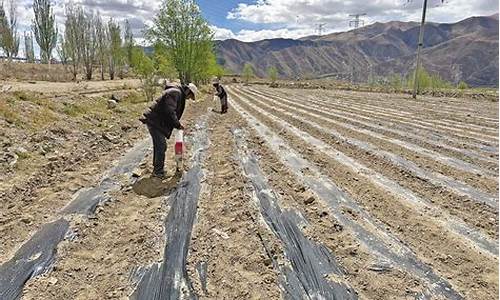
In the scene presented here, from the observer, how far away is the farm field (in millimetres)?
3498

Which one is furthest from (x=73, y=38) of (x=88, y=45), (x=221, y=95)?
(x=221, y=95)

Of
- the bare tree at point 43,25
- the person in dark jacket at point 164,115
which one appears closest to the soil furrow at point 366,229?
the person in dark jacket at point 164,115

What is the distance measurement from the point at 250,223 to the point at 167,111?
2.70m

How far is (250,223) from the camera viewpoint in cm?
470

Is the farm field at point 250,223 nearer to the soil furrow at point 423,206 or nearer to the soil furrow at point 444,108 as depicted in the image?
the soil furrow at point 423,206

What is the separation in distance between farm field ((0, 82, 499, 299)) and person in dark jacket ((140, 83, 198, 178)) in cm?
59

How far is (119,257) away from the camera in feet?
13.0

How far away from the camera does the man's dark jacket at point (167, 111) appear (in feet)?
20.9

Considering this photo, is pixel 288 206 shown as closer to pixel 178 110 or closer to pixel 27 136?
pixel 178 110

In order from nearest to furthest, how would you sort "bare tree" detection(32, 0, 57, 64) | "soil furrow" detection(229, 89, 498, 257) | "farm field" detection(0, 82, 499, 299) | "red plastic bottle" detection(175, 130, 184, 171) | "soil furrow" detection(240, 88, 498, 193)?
"farm field" detection(0, 82, 499, 299)
"soil furrow" detection(229, 89, 498, 257)
"soil furrow" detection(240, 88, 498, 193)
"red plastic bottle" detection(175, 130, 184, 171)
"bare tree" detection(32, 0, 57, 64)

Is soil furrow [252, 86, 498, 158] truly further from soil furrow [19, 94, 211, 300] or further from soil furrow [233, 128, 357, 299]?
soil furrow [19, 94, 211, 300]

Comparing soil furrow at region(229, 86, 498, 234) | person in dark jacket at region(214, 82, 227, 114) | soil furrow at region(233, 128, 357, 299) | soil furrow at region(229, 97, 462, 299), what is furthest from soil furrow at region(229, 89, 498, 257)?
person in dark jacket at region(214, 82, 227, 114)

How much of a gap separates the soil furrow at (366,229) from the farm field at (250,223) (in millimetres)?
19

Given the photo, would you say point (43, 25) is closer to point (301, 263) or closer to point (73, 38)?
point (73, 38)
